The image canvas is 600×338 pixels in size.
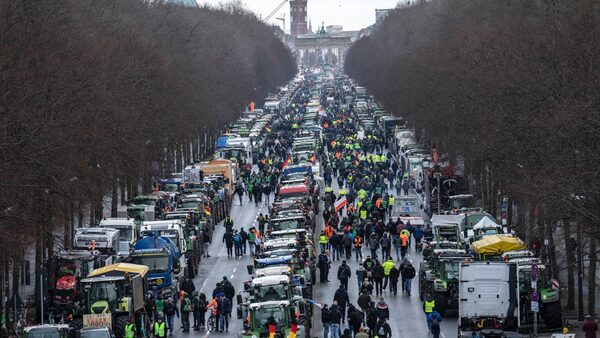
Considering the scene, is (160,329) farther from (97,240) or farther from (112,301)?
(97,240)

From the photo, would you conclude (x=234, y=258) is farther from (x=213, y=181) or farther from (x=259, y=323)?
(x=259, y=323)

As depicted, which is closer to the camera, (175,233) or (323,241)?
(175,233)

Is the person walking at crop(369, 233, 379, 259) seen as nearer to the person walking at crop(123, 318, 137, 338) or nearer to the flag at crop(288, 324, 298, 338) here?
the person walking at crop(123, 318, 137, 338)

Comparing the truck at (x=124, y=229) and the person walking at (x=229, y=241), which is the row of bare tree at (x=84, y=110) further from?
the person walking at (x=229, y=241)

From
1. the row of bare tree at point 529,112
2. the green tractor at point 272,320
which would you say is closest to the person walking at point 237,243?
the row of bare tree at point 529,112

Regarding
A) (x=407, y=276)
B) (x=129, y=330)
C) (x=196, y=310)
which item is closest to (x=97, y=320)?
(x=129, y=330)

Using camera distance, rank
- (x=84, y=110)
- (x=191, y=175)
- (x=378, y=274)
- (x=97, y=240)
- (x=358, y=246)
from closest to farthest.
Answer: (x=378, y=274) < (x=97, y=240) < (x=358, y=246) < (x=84, y=110) < (x=191, y=175)
